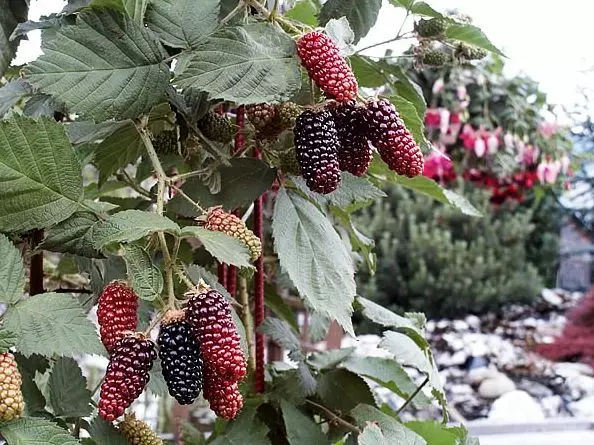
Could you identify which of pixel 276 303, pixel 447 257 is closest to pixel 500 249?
pixel 447 257

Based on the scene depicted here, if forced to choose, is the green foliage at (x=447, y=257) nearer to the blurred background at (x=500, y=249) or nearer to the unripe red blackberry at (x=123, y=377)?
the blurred background at (x=500, y=249)

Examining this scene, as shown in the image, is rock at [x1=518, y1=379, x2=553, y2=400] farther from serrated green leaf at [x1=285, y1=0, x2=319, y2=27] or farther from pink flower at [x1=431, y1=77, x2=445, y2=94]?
serrated green leaf at [x1=285, y1=0, x2=319, y2=27]

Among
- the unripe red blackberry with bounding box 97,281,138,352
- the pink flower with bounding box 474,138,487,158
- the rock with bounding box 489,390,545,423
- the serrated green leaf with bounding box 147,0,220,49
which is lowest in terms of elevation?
the rock with bounding box 489,390,545,423

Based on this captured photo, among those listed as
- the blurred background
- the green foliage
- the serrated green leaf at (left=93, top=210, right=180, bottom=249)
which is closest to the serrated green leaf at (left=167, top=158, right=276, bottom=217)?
the serrated green leaf at (left=93, top=210, right=180, bottom=249)

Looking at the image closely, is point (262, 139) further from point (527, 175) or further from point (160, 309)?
point (527, 175)

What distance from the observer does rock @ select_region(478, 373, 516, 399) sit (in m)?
2.59

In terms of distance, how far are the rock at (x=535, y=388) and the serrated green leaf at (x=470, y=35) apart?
2.30m

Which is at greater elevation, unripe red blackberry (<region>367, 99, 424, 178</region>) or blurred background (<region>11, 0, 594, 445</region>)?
unripe red blackberry (<region>367, 99, 424, 178</region>)

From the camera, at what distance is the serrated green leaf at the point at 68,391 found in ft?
1.43

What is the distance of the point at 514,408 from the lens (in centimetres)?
225

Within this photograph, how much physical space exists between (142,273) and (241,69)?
0.38 feet

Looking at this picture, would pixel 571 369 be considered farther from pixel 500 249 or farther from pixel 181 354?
pixel 181 354

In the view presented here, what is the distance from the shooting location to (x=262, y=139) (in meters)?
0.46

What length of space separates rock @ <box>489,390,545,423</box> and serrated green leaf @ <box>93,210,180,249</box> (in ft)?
6.48
